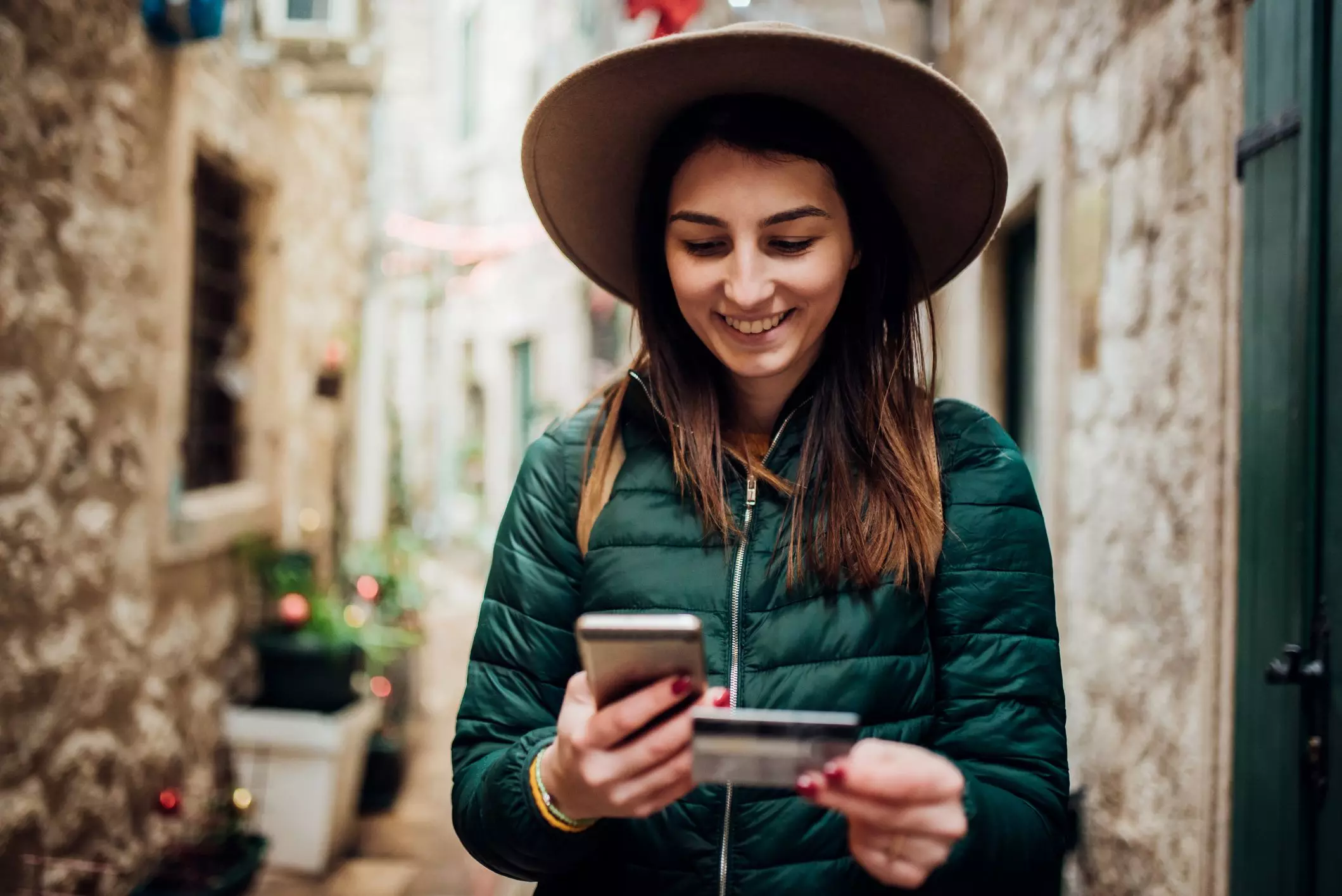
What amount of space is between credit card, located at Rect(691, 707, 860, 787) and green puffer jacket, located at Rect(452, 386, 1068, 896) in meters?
0.24

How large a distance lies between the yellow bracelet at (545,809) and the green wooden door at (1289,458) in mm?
1214

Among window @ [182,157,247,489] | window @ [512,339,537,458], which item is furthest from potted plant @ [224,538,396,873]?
window @ [512,339,537,458]

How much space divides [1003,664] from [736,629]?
29cm

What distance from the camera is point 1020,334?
3.98 metres

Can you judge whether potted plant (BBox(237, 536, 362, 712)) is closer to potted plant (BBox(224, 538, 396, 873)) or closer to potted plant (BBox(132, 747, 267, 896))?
potted plant (BBox(224, 538, 396, 873))

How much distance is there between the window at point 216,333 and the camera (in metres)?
3.64

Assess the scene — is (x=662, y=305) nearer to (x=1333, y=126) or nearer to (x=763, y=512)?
(x=763, y=512)

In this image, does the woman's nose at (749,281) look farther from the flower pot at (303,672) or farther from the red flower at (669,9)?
the flower pot at (303,672)

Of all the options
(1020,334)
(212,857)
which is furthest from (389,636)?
(1020,334)

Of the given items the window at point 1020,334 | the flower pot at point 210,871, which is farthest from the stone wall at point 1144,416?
the flower pot at point 210,871

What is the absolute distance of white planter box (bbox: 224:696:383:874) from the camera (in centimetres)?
351

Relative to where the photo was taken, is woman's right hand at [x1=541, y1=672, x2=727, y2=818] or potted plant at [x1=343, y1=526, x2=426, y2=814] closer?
woman's right hand at [x1=541, y1=672, x2=727, y2=818]

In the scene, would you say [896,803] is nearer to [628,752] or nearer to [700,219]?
[628,752]

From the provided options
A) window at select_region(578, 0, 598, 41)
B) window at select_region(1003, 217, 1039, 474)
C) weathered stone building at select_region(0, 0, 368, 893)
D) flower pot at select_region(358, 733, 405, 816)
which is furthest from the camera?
window at select_region(578, 0, 598, 41)
